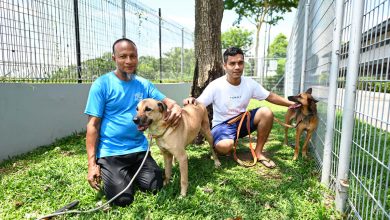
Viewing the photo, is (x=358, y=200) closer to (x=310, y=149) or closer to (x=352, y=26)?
(x=352, y=26)

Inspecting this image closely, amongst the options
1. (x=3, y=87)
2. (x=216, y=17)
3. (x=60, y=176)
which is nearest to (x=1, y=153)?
(x=3, y=87)

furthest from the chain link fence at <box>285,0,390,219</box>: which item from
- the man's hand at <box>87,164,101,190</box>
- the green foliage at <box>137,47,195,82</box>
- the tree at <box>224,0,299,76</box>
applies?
the tree at <box>224,0,299,76</box>

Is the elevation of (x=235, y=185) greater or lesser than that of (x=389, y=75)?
lesser

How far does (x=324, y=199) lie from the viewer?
9.82 ft

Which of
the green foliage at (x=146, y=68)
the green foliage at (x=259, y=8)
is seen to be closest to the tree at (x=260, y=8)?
the green foliage at (x=259, y=8)

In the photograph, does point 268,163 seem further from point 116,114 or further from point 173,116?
Result: point 116,114

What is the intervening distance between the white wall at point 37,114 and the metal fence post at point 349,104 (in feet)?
15.0

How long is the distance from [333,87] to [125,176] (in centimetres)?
249

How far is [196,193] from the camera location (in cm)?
326

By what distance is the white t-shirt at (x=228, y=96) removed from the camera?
4438mm

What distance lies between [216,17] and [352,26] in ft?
10.6

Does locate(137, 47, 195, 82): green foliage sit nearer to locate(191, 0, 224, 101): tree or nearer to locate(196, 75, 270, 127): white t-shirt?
locate(191, 0, 224, 101): tree

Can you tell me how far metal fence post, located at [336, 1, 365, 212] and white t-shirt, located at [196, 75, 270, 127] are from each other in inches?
80.6

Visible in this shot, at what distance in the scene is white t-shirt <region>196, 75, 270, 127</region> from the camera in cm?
444
